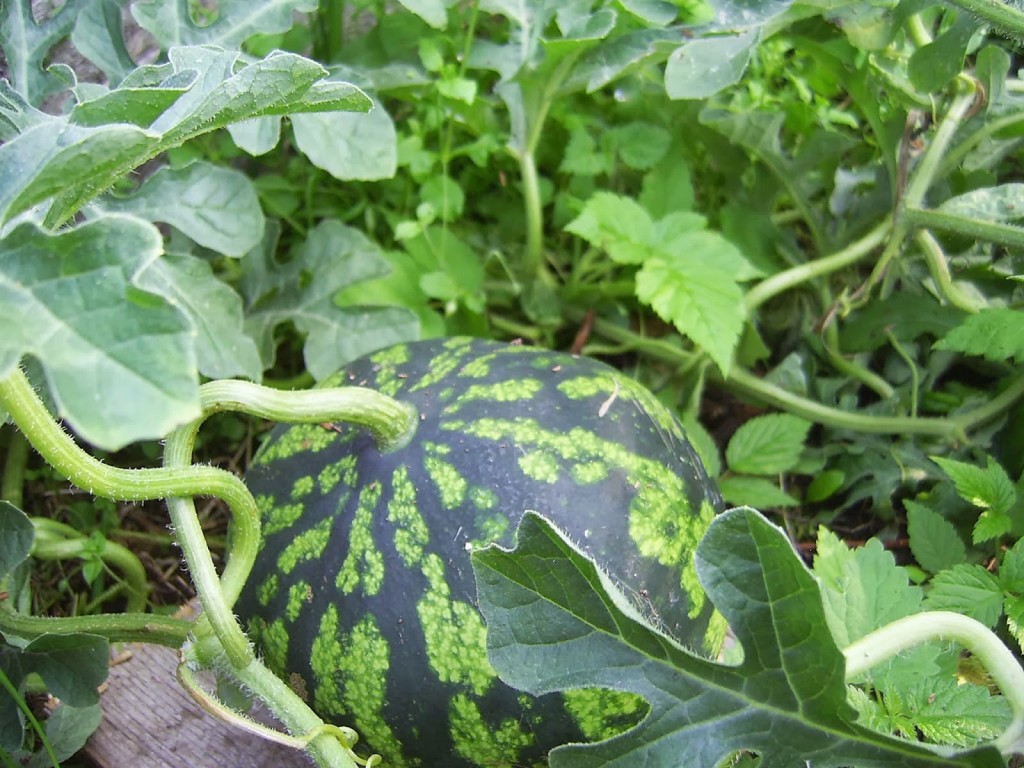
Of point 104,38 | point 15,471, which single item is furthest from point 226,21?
point 15,471

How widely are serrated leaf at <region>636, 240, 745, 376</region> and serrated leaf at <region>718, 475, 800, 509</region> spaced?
286 mm

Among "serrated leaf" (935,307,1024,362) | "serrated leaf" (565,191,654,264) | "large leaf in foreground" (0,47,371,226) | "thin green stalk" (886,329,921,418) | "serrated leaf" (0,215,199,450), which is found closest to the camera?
"serrated leaf" (0,215,199,450)

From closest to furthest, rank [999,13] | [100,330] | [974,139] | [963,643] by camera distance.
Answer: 1. [100,330]
2. [963,643]
3. [999,13]
4. [974,139]

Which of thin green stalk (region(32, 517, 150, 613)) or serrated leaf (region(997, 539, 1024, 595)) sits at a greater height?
serrated leaf (region(997, 539, 1024, 595))

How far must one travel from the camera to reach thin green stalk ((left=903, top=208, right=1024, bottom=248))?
Result: 5.36 feet

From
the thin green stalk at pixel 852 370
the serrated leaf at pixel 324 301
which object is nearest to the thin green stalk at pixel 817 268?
the thin green stalk at pixel 852 370

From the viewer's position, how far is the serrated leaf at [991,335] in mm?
1538

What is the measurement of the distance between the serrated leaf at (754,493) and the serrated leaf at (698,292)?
0.29 m

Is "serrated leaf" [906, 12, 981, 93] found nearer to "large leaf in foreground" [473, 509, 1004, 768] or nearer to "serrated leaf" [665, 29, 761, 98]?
"serrated leaf" [665, 29, 761, 98]

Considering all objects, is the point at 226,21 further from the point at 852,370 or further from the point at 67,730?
the point at 852,370

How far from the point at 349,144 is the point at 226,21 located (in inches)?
11.1

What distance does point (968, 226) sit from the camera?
1685mm

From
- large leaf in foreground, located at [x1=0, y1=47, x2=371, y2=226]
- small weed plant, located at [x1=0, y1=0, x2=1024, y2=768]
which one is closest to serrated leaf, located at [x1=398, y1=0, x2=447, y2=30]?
small weed plant, located at [x1=0, y1=0, x2=1024, y2=768]

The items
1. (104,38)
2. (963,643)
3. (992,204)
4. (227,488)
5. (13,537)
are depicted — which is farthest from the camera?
(992,204)
